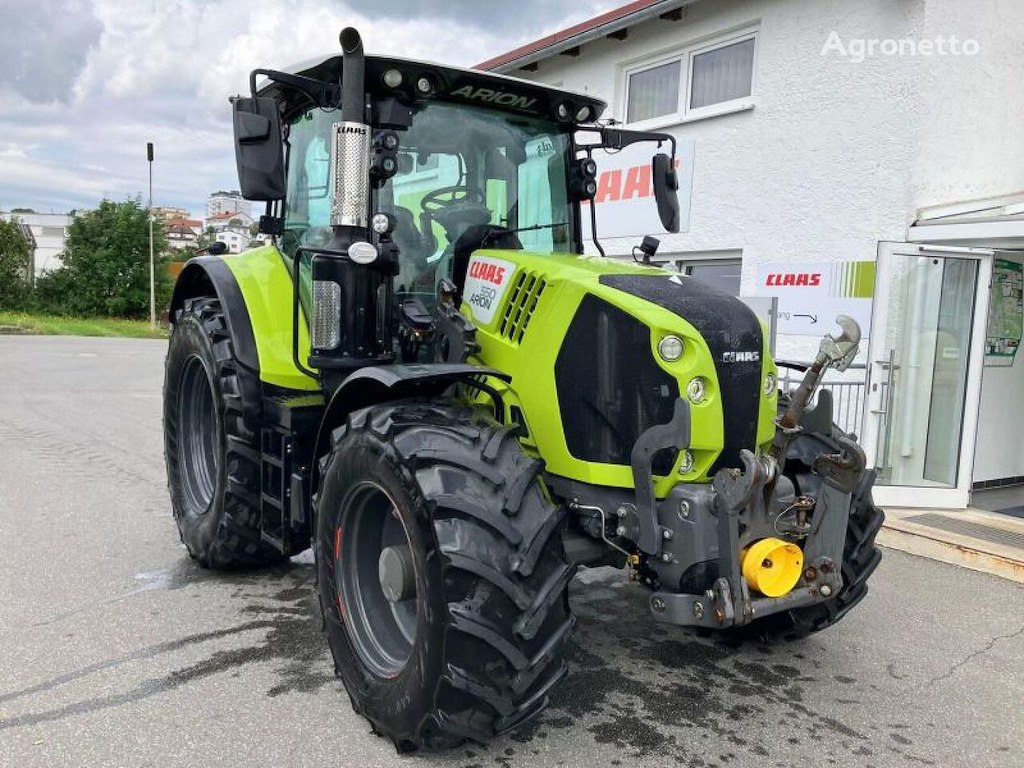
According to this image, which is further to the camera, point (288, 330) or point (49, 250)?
point (49, 250)

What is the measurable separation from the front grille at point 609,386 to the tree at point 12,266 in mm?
38623

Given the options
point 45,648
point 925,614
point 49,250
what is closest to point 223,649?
point 45,648

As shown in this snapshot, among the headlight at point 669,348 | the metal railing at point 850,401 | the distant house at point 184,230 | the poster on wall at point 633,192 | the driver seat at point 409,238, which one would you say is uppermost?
the distant house at point 184,230

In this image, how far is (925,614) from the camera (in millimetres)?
4742

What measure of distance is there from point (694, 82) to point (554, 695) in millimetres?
7145

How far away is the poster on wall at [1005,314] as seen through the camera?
776cm

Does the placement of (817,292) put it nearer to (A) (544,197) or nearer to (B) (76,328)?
(A) (544,197)

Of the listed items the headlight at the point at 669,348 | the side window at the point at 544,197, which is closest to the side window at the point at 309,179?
the side window at the point at 544,197

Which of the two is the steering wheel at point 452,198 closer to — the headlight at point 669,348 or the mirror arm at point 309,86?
the mirror arm at point 309,86

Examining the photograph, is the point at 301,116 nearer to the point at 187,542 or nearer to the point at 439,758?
the point at 187,542

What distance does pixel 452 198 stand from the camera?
12.7 feet

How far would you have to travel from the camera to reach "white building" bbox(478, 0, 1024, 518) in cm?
681

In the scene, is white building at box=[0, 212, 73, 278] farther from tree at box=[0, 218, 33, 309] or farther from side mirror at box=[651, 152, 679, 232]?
side mirror at box=[651, 152, 679, 232]

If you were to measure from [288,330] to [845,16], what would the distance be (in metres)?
5.61
